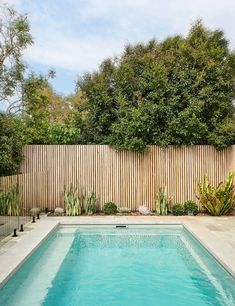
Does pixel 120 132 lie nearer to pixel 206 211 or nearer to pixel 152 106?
pixel 152 106

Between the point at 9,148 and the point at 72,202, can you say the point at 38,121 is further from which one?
the point at 72,202

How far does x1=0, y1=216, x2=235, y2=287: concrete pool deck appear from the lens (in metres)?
5.94

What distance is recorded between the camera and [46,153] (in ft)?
39.8

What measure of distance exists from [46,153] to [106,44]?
19.0ft

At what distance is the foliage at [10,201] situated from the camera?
811cm

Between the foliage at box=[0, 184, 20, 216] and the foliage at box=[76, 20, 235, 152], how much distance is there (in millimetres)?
4183

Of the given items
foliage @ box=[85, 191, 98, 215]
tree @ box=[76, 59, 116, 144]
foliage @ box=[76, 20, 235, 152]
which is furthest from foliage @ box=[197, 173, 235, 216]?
tree @ box=[76, 59, 116, 144]

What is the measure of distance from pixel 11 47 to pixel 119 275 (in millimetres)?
9090

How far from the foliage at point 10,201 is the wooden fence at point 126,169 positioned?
319cm

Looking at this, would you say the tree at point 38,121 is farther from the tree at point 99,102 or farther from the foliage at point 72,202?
the foliage at point 72,202

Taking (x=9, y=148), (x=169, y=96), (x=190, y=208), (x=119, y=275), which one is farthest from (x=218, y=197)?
(x=9, y=148)

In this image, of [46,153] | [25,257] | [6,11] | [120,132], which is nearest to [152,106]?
[120,132]

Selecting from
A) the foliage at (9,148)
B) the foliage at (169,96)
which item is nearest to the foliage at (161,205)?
the foliage at (169,96)

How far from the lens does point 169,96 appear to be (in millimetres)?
12227
